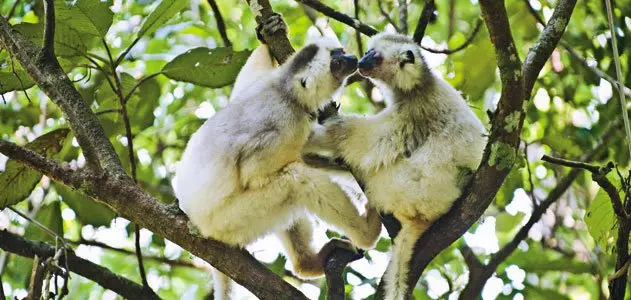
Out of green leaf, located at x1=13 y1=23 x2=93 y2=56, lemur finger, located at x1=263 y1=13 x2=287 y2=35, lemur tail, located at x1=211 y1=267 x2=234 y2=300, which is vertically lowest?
lemur tail, located at x1=211 y1=267 x2=234 y2=300

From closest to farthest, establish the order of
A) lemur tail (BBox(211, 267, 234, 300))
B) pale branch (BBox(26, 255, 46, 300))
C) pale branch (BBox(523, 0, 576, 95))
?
pale branch (BBox(26, 255, 46, 300)), pale branch (BBox(523, 0, 576, 95)), lemur tail (BBox(211, 267, 234, 300))

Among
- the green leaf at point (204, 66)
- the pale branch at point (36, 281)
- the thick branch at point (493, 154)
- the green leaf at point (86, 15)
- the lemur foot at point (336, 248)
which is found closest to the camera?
the pale branch at point (36, 281)

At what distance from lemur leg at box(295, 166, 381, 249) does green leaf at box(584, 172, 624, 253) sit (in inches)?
48.2

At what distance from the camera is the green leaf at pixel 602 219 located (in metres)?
4.01

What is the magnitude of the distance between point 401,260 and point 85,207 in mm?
Answer: 2284

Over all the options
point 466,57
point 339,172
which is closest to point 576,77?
point 466,57

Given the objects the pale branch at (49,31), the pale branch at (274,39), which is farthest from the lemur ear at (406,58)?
the pale branch at (49,31)

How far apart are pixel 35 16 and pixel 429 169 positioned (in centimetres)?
420

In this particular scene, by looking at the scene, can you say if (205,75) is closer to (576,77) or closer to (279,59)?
(279,59)

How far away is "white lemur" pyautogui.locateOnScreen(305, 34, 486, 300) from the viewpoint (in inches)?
167

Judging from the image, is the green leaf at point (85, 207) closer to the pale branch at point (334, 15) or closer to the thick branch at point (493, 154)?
the pale branch at point (334, 15)

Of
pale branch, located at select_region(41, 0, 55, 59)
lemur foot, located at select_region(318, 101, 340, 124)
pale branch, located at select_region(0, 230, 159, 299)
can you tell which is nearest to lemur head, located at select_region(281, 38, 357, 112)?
lemur foot, located at select_region(318, 101, 340, 124)

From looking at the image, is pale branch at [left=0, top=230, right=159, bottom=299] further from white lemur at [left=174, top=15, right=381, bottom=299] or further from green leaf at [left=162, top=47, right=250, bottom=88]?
green leaf at [left=162, top=47, right=250, bottom=88]

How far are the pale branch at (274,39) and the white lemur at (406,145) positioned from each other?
0.50 m
